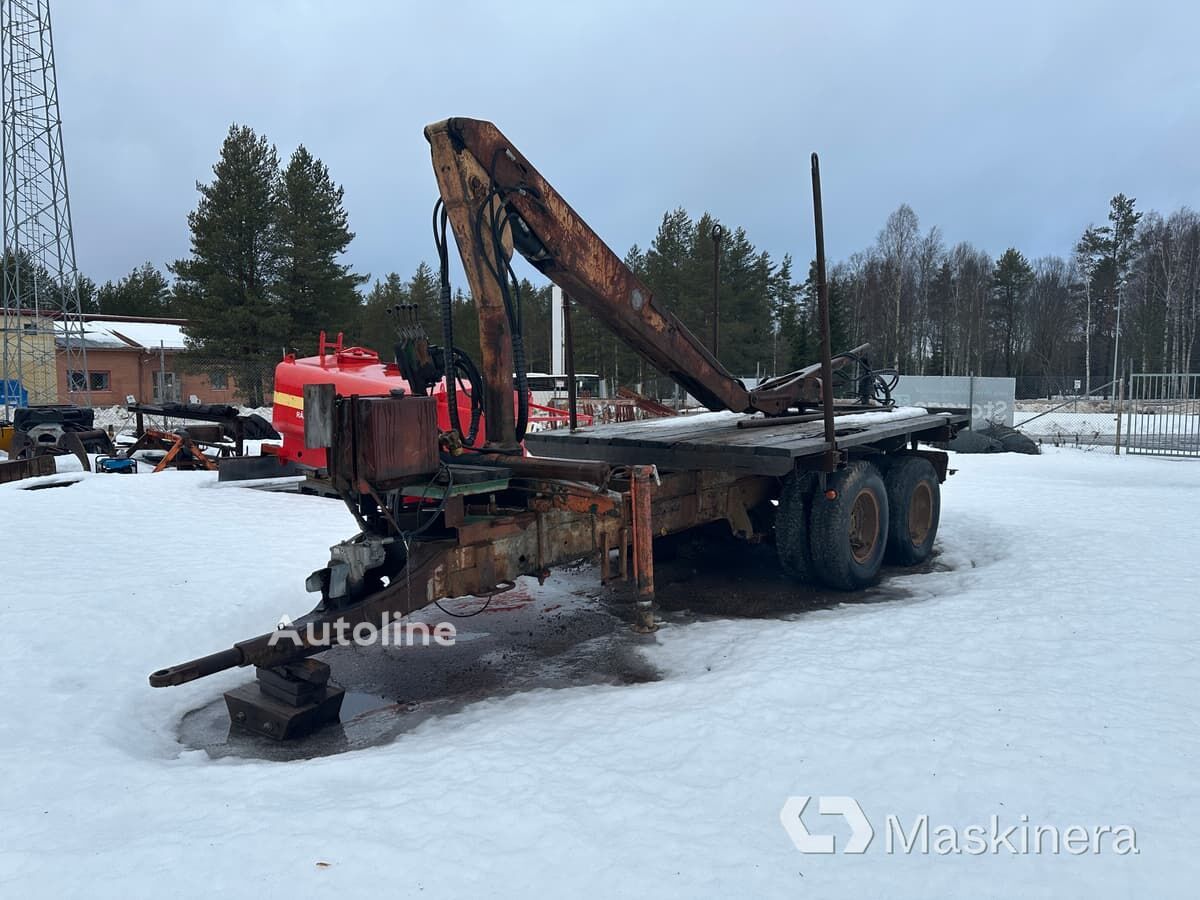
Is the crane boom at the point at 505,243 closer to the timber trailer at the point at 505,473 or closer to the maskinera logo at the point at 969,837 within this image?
the timber trailer at the point at 505,473

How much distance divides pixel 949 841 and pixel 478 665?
3.21 metres

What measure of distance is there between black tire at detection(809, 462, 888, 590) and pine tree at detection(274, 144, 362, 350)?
27.0 m

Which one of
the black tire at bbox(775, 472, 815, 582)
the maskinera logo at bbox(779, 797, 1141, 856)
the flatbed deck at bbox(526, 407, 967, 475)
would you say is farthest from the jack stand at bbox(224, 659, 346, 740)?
the black tire at bbox(775, 472, 815, 582)

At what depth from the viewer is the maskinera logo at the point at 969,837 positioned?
3.02m

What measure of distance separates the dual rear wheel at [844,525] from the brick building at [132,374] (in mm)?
28139

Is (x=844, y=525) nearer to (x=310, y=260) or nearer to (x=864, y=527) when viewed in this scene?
(x=864, y=527)

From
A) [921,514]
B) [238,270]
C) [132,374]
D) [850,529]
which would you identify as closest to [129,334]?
[132,374]

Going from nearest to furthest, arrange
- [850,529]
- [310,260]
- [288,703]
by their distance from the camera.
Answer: [288,703] → [850,529] → [310,260]

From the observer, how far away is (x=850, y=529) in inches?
282

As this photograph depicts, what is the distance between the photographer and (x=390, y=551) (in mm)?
4715

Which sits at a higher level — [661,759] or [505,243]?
[505,243]

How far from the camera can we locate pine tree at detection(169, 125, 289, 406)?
98.8 feet

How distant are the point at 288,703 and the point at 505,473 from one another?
5.59 feet

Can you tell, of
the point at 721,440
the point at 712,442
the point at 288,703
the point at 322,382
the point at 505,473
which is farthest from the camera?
the point at 322,382
